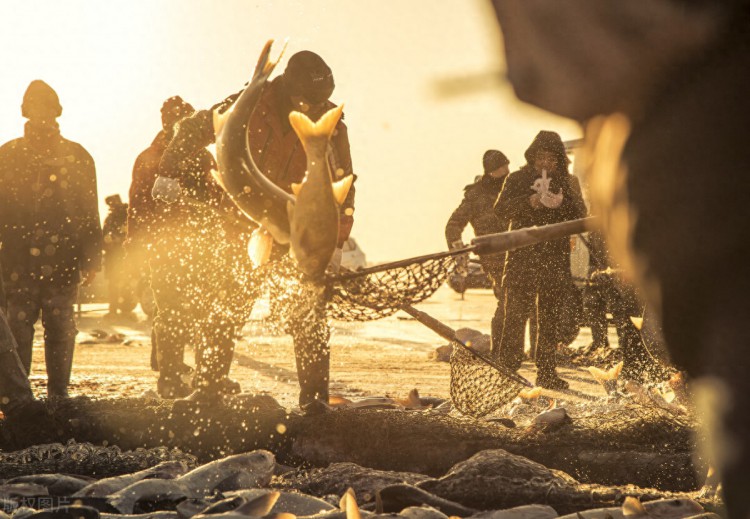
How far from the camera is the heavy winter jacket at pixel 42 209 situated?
7707 millimetres

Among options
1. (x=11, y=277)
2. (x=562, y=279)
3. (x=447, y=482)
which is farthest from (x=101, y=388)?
(x=447, y=482)

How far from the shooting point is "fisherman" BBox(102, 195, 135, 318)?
16.6 meters

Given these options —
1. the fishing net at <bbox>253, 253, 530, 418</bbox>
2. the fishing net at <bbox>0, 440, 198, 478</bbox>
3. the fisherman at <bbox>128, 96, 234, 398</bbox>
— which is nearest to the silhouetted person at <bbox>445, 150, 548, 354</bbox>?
the fisherman at <bbox>128, 96, 234, 398</bbox>

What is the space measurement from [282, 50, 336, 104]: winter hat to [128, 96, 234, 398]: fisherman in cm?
84

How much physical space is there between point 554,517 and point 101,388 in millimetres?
6767

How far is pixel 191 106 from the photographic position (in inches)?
336

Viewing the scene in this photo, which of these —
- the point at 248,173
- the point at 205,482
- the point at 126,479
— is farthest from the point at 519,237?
the point at 126,479

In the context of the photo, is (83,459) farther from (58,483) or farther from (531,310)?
(531,310)

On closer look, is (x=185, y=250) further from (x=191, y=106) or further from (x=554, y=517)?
(x=554, y=517)

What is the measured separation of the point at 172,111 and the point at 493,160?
12.6ft

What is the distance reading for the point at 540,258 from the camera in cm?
877

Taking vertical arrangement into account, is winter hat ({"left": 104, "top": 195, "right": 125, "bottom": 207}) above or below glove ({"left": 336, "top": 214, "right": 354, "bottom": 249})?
above

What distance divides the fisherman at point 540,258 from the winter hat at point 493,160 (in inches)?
50.9

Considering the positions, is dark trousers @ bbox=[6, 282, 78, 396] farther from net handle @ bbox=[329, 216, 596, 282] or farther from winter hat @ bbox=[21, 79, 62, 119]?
net handle @ bbox=[329, 216, 596, 282]
